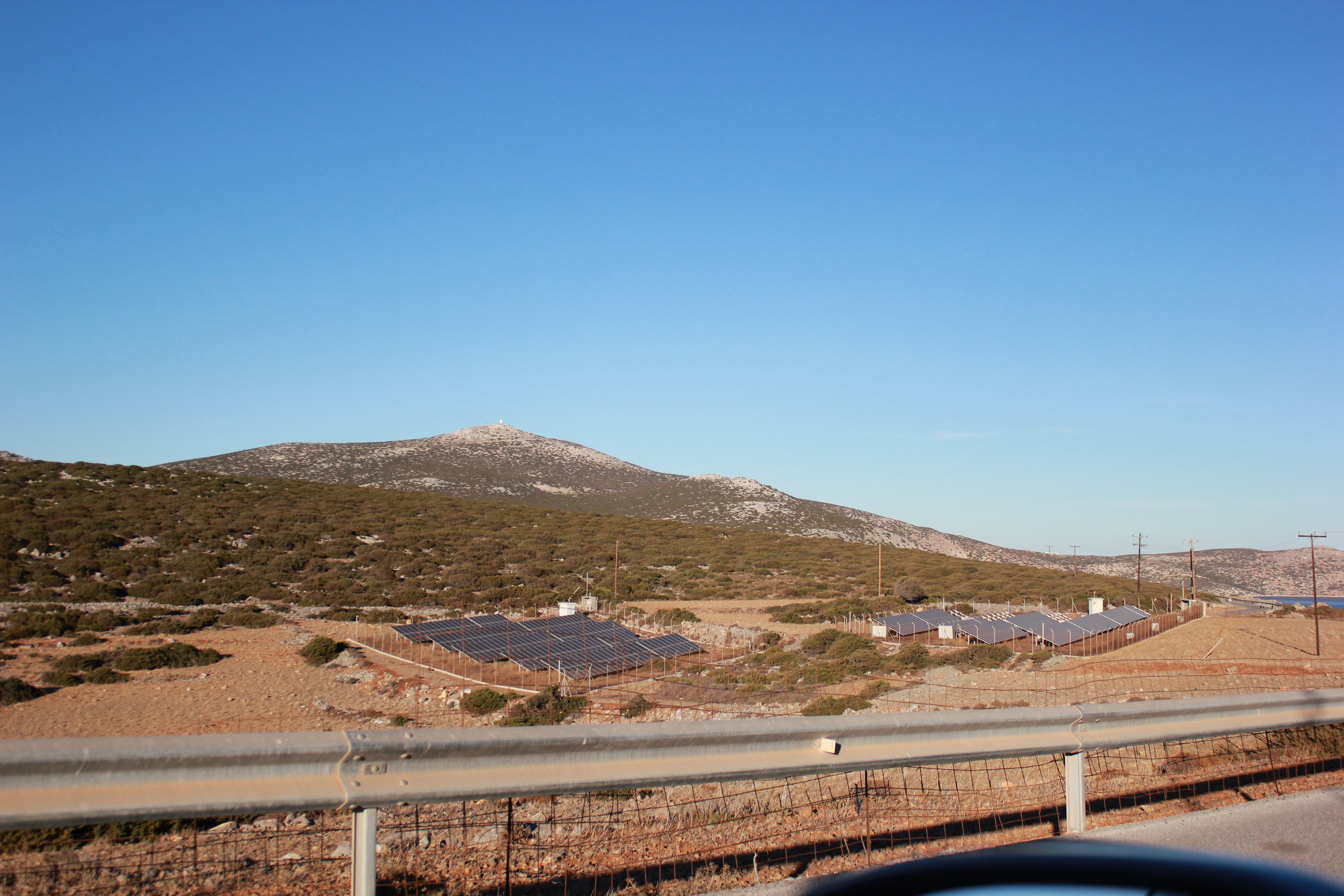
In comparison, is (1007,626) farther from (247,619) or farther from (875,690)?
(247,619)

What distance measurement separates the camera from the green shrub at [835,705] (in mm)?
17094

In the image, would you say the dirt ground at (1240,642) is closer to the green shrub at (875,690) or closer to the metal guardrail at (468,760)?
the green shrub at (875,690)

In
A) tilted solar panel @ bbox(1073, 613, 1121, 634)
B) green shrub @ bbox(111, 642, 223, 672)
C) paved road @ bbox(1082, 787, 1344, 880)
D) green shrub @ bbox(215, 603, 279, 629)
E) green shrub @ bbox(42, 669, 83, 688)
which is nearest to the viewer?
paved road @ bbox(1082, 787, 1344, 880)

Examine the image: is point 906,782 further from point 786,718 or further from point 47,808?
point 47,808

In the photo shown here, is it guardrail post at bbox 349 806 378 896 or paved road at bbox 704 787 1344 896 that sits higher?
guardrail post at bbox 349 806 378 896

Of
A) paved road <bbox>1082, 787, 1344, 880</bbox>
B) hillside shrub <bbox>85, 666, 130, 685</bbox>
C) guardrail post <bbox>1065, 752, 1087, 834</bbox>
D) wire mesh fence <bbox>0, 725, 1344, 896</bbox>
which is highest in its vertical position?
guardrail post <bbox>1065, 752, 1087, 834</bbox>

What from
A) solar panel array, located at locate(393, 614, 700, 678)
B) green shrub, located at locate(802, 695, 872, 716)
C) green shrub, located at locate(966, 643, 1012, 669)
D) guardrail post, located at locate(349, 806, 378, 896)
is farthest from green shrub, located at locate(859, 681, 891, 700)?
guardrail post, located at locate(349, 806, 378, 896)

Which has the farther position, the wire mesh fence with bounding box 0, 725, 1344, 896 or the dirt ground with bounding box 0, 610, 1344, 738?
the dirt ground with bounding box 0, 610, 1344, 738

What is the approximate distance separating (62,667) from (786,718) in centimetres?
2421

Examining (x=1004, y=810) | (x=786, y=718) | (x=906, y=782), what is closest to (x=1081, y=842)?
(x=786, y=718)

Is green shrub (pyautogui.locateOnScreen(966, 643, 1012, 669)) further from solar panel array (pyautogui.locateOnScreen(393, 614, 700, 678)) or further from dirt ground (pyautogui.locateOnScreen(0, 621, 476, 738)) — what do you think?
dirt ground (pyautogui.locateOnScreen(0, 621, 476, 738))

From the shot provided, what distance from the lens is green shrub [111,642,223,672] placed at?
23547mm

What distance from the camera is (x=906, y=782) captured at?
361 inches

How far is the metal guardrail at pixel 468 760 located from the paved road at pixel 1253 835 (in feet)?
1.53
